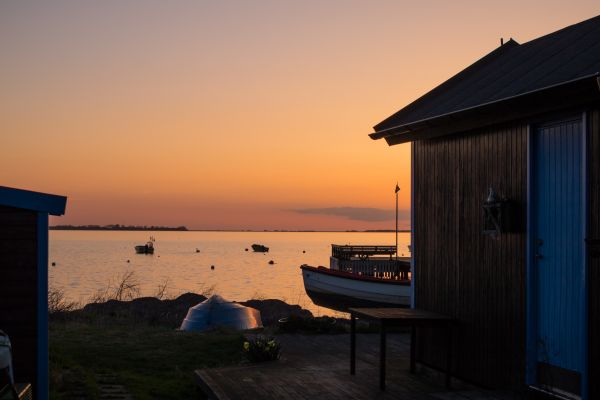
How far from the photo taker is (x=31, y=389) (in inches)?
250

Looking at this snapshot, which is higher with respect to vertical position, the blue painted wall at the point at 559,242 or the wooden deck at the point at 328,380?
the blue painted wall at the point at 559,242

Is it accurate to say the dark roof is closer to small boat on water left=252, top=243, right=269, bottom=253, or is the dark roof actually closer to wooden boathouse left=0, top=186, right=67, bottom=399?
wooden boathouse left=0, top=186, right=67, bottom=399

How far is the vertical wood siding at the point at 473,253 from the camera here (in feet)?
24.0

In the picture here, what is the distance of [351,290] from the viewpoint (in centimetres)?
2803

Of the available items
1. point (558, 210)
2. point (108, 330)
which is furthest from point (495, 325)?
point (108, 330)

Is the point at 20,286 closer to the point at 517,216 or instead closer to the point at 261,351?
the point at 261,351

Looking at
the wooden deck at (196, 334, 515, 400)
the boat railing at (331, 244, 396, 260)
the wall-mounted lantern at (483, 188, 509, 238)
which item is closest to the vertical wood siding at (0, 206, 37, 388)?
the wooden deck at (196, 334, 515, 400)

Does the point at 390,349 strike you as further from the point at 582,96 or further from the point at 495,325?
the point at 582,96

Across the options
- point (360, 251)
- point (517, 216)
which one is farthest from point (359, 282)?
point (517, 216)

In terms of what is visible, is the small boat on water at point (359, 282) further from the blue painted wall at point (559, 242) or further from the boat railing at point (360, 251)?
the blue painted wall at point (559, 242)

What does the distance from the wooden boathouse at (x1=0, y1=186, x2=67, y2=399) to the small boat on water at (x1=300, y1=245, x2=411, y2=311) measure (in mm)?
19301

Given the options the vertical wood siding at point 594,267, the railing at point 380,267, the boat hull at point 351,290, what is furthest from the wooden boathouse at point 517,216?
the railing at point 380,267

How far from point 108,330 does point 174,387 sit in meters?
5.55

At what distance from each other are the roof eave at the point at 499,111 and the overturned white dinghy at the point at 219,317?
866cm
